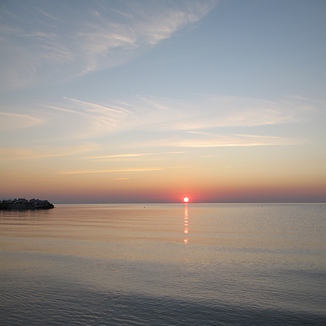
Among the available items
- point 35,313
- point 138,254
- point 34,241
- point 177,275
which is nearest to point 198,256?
point 138,254

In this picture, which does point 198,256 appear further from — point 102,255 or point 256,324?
point 256,324

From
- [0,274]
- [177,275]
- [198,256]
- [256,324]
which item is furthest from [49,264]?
[256,324]

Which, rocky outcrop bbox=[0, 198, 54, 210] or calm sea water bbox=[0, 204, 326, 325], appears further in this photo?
rocky outcrop bbox=[0, 198, 54, 210]

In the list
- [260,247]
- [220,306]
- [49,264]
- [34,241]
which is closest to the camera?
[220,306]

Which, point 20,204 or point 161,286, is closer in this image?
point 161,286

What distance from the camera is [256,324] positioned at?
1808 centimetres

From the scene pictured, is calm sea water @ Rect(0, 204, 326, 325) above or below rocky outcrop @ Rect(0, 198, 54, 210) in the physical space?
below

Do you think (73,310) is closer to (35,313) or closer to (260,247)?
(35,313)

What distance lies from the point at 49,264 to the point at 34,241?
751 inches

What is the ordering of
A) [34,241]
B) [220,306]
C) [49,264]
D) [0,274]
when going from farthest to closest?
[34,241] < [49,264] < [0,274] < [220,306]

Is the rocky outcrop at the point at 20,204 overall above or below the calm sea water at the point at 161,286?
above

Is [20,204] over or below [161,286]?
over

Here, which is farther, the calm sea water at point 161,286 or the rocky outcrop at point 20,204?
the rocky outcrop at point 20,204

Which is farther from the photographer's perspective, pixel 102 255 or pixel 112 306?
pixel 102 255
